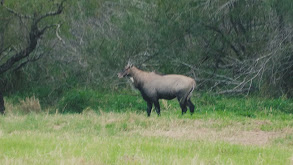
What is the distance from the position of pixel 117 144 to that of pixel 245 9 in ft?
35.8

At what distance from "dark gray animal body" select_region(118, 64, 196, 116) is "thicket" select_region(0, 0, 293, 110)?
11.8 feet

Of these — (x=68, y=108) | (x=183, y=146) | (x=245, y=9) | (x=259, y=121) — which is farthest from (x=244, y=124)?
(x=68, y=108)

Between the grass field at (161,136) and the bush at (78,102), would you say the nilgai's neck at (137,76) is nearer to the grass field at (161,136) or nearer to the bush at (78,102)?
the grass field at (161,136)

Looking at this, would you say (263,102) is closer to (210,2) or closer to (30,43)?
(210,2)

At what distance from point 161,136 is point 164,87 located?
327 cm

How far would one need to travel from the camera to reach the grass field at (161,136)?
6793 millimetres

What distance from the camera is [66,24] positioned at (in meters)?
17.9

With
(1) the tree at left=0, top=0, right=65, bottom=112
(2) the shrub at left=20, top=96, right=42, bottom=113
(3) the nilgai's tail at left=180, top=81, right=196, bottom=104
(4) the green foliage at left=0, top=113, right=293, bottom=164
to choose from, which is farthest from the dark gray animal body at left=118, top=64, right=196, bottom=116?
(2) the shrub at left=20, top=96, right=42, bottom=113

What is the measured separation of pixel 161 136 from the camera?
1014 centimetres

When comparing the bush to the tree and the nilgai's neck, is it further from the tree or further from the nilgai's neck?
the nilgai's neck

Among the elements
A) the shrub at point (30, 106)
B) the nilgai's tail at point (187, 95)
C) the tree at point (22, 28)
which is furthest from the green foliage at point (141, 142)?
the shrub at point (30, 106)

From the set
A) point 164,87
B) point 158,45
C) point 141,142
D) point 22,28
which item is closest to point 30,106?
point 22,28

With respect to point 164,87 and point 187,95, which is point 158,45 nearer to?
point 164,87

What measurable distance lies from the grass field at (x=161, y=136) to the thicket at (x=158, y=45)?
142 cm
